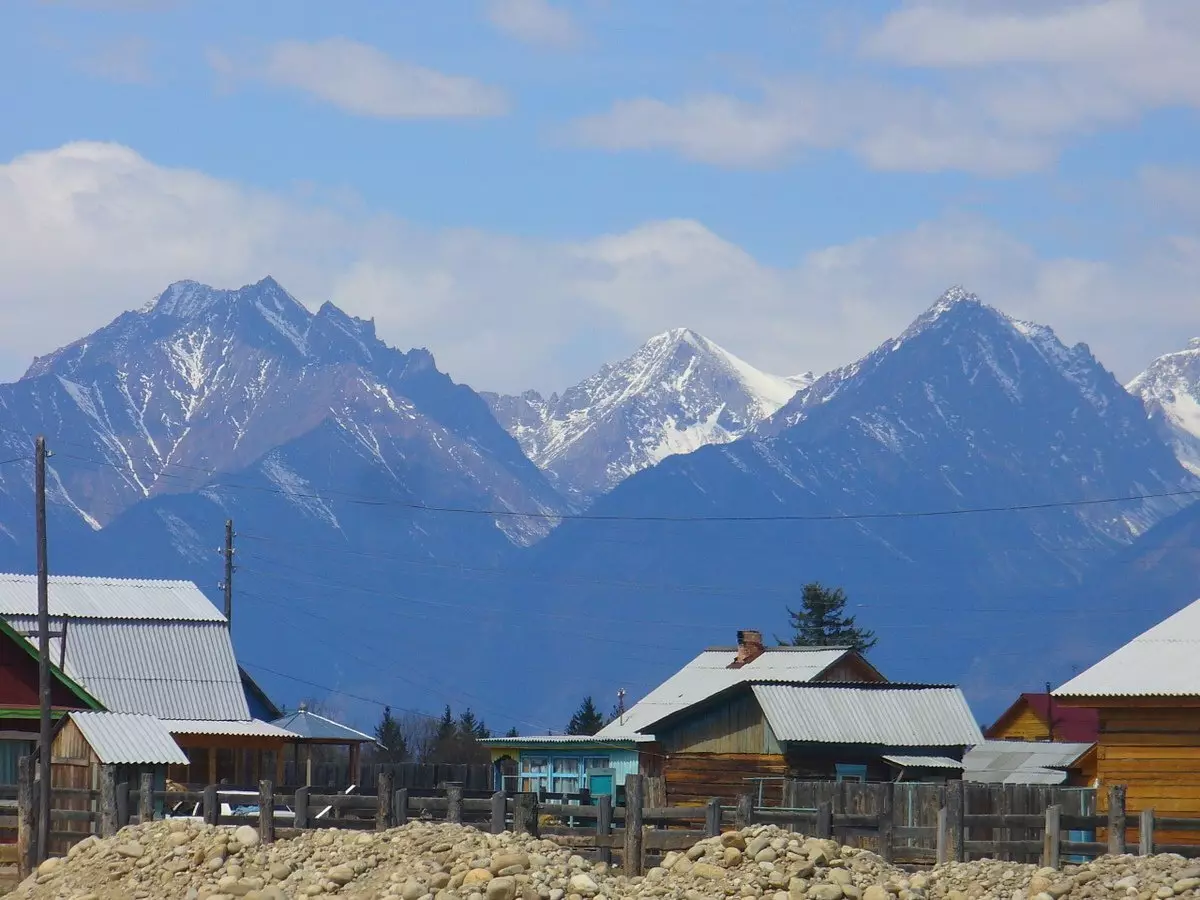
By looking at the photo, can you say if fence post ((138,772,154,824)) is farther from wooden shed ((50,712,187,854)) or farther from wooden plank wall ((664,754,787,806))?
wooden plank wall ((664,754,787,806))

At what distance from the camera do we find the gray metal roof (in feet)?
192

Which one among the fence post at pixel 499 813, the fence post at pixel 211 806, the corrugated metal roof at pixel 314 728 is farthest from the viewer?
the corrugated metal roof at pixel 314 728

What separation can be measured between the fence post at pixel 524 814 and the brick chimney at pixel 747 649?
3554 cm

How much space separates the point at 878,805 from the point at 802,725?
44.0 ft

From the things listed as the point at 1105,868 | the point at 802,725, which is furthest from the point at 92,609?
the point at 1105,868

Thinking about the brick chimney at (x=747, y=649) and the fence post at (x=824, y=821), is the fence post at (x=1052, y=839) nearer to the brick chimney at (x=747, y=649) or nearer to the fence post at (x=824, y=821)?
the fence post at (x=824, y=821)

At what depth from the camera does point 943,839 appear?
3400 centimetres

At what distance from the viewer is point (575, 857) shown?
29812 millimetres

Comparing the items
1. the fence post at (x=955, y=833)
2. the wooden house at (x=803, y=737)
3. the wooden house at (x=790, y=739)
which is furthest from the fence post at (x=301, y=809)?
the wooden house at (x=803, y=737)

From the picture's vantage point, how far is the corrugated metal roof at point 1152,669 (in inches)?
1587

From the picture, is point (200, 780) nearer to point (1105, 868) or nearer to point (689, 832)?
point (689, 832)

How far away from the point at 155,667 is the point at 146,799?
23816 mm

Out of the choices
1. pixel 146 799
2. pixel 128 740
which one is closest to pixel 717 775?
pixel 128 740

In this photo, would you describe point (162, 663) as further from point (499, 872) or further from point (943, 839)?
point (499, 872)
